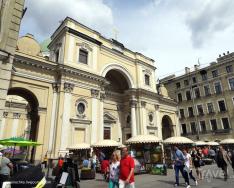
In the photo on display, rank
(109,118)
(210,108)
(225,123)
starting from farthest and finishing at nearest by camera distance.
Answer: (210,108) → (225,123) → (109,118)

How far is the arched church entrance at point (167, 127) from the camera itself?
111 ft

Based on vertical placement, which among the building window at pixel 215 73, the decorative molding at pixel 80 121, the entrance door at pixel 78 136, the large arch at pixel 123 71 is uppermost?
the building window at pixel 215 73

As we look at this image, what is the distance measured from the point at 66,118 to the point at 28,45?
881 centimetres

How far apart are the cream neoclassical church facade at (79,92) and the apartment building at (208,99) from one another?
9.17m

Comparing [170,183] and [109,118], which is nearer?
[170,183]

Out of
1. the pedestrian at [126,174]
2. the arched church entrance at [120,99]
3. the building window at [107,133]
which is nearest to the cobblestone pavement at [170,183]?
the pedestrian at [126,174]

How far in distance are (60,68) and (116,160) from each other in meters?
14.9

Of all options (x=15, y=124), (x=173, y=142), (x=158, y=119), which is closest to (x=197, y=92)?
(x=158, y=119)

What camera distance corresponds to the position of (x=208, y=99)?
39.3m

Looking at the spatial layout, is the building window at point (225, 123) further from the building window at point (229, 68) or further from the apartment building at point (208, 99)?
the building window at point (229, 68)

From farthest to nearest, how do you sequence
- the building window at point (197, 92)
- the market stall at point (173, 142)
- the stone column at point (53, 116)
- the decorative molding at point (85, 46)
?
the building window at point (197, 92)
the decorative molding at point (85, 46)
the market stall at point (173, 142)
the stone column at point (53, 116)

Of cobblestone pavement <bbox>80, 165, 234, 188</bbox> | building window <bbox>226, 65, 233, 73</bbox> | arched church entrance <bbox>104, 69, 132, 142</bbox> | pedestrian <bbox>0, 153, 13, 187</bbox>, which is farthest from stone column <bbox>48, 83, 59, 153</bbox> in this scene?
building window <bbox>226, 65, 233, 73</bbox>

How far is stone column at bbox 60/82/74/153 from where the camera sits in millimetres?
18138

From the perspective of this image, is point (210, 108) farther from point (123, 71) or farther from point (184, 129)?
point (123, 71)
